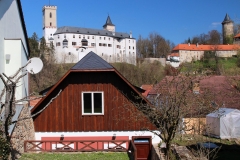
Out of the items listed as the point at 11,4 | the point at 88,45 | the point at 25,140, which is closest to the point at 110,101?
the point at 25,140

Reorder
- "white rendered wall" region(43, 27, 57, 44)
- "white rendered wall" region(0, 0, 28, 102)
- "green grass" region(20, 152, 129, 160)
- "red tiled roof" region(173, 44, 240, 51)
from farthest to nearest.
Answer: "white rendered wall" region(43, 27, 57, 44) < "red tiled roof" region(173, 44, 240, 51) < "green grass" region(20, 152, 129, 160) < "white rendered wall" region(0, 0, 28, 102)

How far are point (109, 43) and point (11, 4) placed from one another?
292ft

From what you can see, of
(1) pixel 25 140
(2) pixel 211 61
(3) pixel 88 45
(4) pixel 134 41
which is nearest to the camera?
(1) pixel 25 140

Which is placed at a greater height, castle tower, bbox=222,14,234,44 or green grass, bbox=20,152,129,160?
castle tower, bbox=222,14,234,44

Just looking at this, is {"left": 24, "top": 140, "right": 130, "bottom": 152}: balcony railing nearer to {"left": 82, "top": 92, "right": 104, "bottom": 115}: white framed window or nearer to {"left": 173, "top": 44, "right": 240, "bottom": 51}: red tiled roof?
{"left": 82, "top": 92, "right": 104, "bottom": 115}: white framed window

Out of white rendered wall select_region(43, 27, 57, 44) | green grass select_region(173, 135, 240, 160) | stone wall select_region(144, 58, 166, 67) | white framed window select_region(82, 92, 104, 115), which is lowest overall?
green grass select_region(173, 135, 240, 160)

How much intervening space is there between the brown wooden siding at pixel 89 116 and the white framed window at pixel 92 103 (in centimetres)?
16

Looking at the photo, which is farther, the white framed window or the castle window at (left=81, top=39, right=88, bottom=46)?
the castle window at (left=81, top=39, right=88, bottom=46)

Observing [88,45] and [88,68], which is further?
[88,45]

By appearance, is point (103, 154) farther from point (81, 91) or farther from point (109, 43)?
point (109, 43)

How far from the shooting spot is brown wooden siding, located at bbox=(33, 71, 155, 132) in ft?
49.3

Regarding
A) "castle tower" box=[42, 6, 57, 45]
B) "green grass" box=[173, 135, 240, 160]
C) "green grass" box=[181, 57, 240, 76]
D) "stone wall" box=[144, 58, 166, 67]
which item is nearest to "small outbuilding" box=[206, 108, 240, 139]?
"green grass" box=[173, 135, 240, 160]

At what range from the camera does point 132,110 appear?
A: 49.2 ft

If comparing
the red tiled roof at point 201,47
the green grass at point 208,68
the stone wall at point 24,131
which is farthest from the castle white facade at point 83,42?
the stone wall at point 24,131
